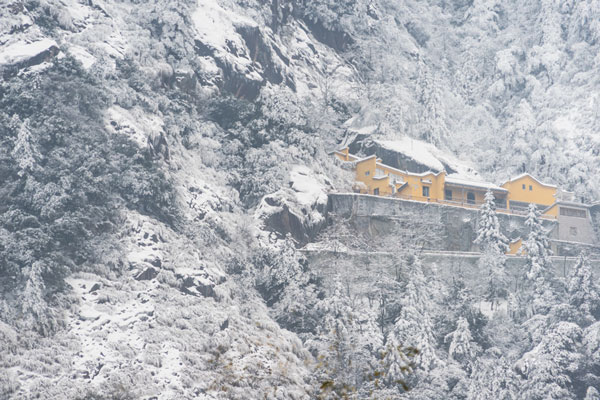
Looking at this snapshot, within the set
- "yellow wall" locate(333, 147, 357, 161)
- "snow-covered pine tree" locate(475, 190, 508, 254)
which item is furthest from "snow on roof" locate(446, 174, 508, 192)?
"yellow wall" locate(333, 147, 357, 161)

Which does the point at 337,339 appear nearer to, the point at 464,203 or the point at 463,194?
the point at 464,203

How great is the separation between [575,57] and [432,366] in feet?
182

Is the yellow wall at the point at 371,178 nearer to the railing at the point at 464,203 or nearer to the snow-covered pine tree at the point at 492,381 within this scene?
the railing at the point at 464,203

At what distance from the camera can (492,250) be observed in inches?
2349

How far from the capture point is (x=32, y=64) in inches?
2207

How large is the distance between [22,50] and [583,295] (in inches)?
1633

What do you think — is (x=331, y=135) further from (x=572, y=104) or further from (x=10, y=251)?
(x=10, y=251)

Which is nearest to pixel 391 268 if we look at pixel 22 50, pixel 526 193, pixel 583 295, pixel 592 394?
pixel 583 295

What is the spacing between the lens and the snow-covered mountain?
1674 inches

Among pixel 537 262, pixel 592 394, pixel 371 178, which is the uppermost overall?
pixel 371 178

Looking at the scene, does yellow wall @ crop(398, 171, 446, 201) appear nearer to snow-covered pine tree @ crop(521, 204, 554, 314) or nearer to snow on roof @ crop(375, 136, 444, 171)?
snow on roof @ crop(375, 136, 444, 171)

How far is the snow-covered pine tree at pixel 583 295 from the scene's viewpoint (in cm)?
5197

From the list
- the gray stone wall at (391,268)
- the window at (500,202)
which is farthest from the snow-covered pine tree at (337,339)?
the window at (500,202)

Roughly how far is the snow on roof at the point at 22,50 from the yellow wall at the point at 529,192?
130ft
